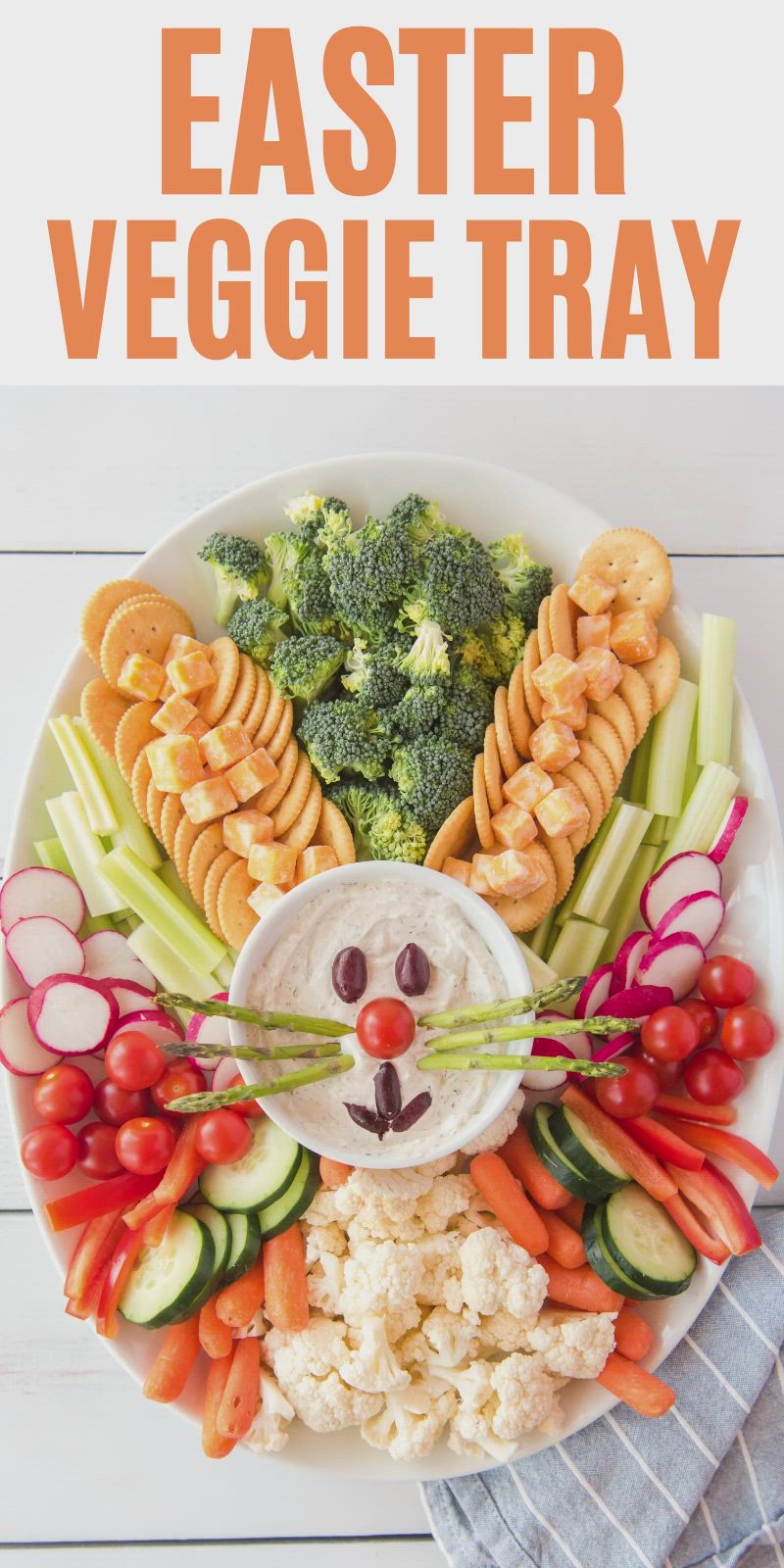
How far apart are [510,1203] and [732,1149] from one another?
0.51 meters

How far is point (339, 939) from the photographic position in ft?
8.21

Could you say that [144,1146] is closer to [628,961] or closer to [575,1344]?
[575,1344]

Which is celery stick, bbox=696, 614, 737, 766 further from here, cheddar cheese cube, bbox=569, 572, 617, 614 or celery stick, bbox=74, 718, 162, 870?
celery stick, bbox=74, 718, 162, 870

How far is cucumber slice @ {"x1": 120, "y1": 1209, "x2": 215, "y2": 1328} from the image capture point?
8.10 ft

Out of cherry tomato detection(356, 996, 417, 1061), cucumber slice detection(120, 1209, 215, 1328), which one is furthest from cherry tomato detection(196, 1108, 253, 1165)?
cherry tomato detection(356, 996, 417, 1061)

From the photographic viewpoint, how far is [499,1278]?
251cm

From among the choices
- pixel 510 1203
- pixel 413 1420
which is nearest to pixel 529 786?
pixel 510 1203

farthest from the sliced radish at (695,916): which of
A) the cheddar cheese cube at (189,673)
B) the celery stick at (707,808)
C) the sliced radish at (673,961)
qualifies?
the cheddar cheese cube at (189,673)

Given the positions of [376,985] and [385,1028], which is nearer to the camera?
[385,1028]

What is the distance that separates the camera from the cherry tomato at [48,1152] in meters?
2.58

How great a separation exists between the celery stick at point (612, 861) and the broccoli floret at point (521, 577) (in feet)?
1.67

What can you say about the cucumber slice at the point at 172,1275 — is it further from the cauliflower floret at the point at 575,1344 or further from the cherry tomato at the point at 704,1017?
the cherry tomato at the point at 704,1017

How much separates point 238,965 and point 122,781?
0.59m

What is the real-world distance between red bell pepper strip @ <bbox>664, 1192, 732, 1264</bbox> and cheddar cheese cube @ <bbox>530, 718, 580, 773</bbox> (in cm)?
99
